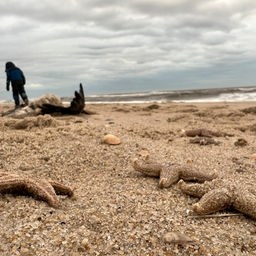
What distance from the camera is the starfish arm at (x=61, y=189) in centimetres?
488

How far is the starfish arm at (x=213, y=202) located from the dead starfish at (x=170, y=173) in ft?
3.04

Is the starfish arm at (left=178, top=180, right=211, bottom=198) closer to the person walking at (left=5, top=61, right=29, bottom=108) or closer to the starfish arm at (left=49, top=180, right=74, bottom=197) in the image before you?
the starfish arm at (left=49, top=180, right=74, bottom=197)

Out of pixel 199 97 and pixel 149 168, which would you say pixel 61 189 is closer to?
pixel 149 168

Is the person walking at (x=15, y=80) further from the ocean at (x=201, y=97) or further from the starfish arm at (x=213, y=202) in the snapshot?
the ocean at (x=201, y=97)

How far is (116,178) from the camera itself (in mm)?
5922

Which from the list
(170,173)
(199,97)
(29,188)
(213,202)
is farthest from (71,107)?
(199,97)

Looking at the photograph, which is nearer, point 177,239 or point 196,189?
point 177,239

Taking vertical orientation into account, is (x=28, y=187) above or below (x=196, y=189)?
above

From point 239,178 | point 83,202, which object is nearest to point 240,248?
point 83,202

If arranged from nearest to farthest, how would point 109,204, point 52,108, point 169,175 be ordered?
point 109,204 → point 169,175 → point 52,108

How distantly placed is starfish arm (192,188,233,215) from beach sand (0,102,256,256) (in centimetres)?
11

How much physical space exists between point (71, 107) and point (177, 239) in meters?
10.8

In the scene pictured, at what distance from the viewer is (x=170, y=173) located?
17.9 ft

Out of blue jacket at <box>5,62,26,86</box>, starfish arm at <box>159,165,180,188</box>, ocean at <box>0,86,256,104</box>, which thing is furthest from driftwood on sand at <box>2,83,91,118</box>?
ocean at <box>0,86,256,104</box>
